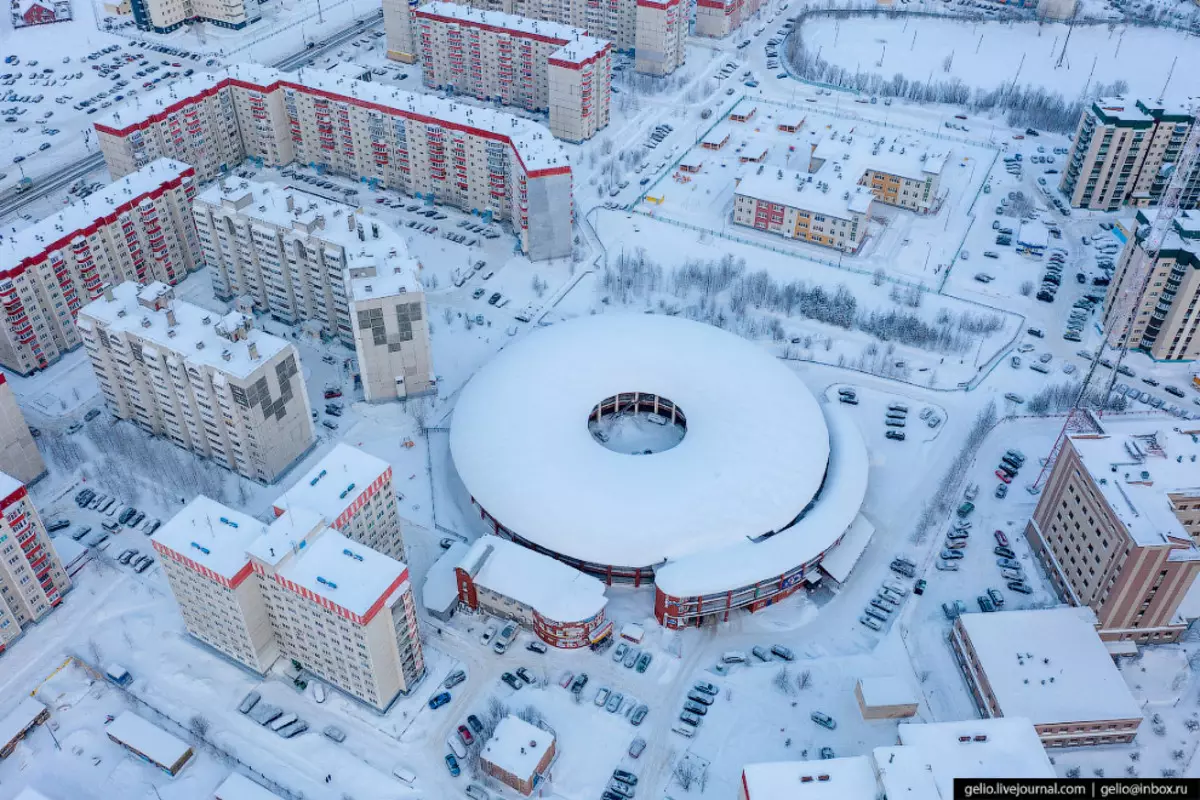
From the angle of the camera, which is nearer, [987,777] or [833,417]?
[987,777]

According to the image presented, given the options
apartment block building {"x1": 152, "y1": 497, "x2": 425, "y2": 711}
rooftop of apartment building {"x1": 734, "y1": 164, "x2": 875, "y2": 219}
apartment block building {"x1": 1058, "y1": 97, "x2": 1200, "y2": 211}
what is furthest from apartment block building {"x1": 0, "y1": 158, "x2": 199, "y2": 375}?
apartment block building {"x1": 1058, "y1": 97, "x2": 1200, "y2": 211}

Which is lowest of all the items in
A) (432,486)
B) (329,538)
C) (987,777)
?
(432,486)

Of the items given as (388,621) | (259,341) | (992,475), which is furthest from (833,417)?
(259,341)

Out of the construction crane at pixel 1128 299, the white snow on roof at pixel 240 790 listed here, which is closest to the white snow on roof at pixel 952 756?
the construction crane at pixel 1128 299

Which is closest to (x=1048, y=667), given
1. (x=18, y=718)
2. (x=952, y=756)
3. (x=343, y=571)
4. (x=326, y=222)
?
(x=952, y=756)

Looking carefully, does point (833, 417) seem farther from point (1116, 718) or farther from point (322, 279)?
point (322, 279)

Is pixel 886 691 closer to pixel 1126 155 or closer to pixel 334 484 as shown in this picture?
pixel 334 484

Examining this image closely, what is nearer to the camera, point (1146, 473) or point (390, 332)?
point (1146, 473)
